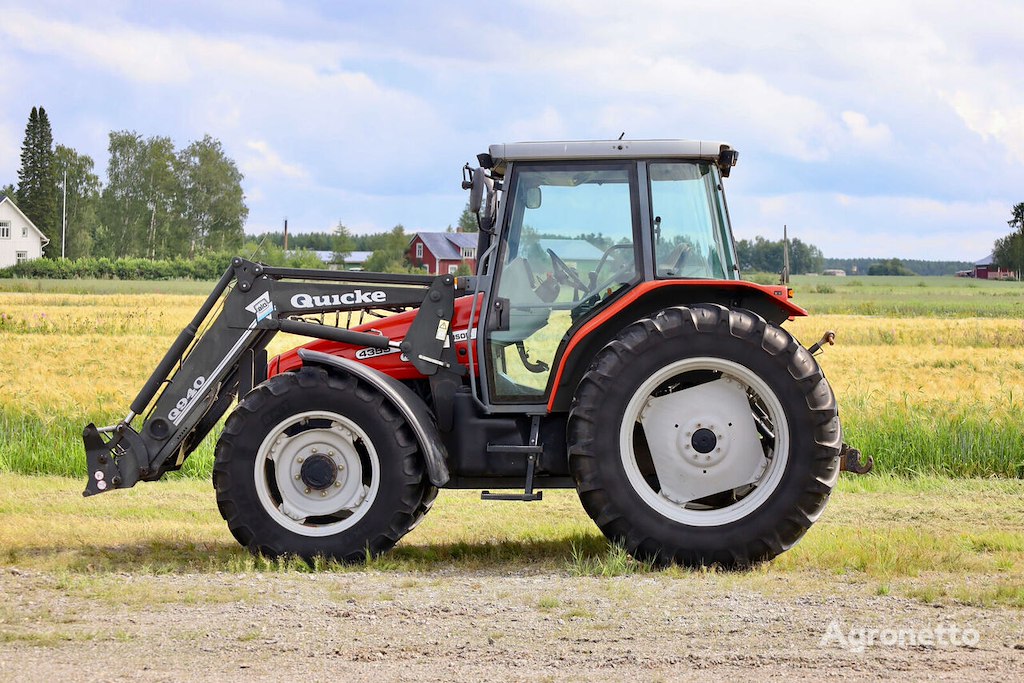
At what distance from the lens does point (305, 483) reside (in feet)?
21.9

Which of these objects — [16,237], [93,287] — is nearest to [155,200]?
[16,237]

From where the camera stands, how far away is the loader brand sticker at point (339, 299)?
7.06 m

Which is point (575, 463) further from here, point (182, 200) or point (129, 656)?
point (182, 200)

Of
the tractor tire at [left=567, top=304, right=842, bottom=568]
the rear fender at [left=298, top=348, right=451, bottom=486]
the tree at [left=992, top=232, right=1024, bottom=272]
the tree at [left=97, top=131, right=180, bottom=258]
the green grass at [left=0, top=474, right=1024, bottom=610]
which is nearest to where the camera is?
the green grass at [left=0, top=474, right=1024, bottom=610]

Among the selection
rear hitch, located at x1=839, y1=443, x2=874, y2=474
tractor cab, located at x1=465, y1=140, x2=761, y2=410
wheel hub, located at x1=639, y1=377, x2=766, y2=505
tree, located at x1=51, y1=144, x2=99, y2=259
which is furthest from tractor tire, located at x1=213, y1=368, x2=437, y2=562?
tree, located at x1=51, y1=144, x2=99, y2=259

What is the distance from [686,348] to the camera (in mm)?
6293

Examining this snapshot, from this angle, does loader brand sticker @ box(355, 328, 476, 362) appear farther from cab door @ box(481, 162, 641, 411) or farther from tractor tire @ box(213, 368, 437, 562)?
tractor tire @ box(213, 368, 437, 562)

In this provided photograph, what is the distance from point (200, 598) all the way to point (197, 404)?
1.50 meters

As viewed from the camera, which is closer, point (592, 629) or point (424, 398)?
point (592, 629)

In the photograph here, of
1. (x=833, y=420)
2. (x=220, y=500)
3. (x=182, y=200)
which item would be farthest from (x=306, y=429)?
(x=182, y=200)

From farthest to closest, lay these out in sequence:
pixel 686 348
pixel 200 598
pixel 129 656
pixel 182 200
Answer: pixel 182 200
pixel 686 348
pixel 200 598
pixel 129 656

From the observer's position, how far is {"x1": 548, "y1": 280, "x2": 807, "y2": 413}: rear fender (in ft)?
21.4

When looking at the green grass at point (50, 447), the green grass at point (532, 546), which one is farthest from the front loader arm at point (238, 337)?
the green grass at point (50, 447)

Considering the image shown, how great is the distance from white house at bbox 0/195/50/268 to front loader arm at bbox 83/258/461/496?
190ft
